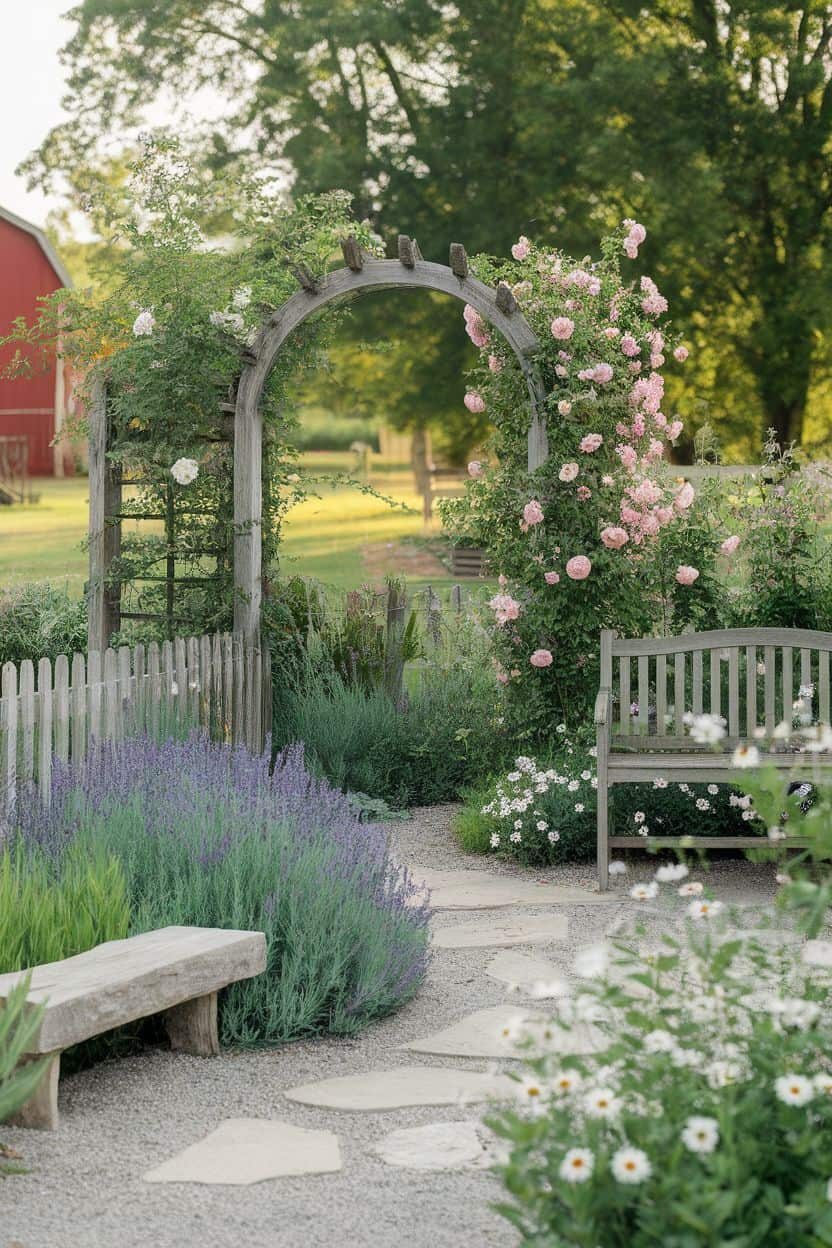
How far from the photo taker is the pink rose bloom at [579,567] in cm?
738

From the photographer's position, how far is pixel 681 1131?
2.55m

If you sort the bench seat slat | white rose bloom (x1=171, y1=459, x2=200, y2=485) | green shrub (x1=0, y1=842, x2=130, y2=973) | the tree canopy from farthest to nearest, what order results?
the tree canopy
white rose bloom (x1=171, y1=459, x2=200, y2=485)
green shrub (x1=0, y1=842, x2=130, y2=973)
the bench seat slat

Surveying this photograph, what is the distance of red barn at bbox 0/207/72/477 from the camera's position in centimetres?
2705

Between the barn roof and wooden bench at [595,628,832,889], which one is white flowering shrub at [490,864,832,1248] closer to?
wooden bench at [595,628,832,889]

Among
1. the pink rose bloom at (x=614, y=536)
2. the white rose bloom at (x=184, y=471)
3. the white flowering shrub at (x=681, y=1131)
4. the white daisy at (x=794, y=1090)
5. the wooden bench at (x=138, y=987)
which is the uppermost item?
the white rose bloom at (x=184, y=471)

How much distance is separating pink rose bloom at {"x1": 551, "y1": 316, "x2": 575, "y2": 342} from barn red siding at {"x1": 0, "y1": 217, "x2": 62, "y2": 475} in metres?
20.6

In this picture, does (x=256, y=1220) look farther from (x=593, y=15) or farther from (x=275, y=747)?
(x=593, y=15)

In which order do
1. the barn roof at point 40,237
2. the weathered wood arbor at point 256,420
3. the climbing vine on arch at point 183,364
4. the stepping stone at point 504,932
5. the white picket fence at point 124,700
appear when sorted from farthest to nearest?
1. the barn roof at point 40,237
2. the climbing vine on arch at point 183,364
3. the weathered wood arbor at point 256,420
4. the white picket fence at point 124,700
5. the stepping stone at point 504,932

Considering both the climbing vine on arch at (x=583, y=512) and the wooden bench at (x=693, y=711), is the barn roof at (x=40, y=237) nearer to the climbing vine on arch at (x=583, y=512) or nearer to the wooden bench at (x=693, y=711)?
the climbing vine on arch at (x=583, y=512)

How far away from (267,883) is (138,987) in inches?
32.4

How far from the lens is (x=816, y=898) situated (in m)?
2.63

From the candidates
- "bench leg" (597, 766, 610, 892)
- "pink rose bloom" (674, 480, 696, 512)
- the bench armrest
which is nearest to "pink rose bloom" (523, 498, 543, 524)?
"pink rose bloom" (674, 480, 696, 512)

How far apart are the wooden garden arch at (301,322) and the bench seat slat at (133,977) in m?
4.09

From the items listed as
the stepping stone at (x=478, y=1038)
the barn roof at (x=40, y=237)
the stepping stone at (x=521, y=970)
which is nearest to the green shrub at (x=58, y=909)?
the stepping stone at (x=478, y=1038)
